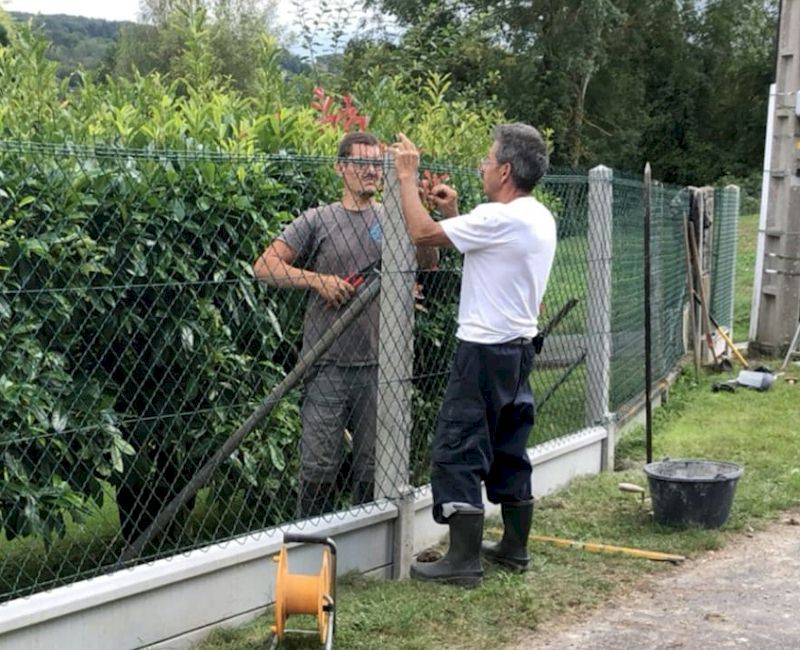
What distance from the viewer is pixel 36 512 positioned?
3.97m

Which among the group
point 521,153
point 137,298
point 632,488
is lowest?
point 632,488

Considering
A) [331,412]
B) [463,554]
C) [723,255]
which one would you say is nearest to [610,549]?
[463,554]

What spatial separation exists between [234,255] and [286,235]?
241mm

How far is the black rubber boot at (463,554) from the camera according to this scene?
15.8 ft

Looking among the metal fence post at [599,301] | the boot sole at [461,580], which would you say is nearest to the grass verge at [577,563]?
the boot sole at [461,580]

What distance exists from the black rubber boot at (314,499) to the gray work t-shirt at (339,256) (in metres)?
0.58

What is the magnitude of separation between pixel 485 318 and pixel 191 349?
1238 mm

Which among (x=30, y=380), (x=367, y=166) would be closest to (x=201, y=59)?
(x=367, y=166)

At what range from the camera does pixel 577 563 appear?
5312 millimetres

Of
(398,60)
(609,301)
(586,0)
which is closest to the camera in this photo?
(609,301)

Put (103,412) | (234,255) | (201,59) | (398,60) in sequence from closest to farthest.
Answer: (103,412) → (234,255) → (201,59) → (398,60)

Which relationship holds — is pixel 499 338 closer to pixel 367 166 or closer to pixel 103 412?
pixel 367 166

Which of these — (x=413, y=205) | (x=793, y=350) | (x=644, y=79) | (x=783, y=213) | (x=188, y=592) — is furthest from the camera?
(x=644, y=79)

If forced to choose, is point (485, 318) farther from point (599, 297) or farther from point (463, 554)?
point (599, 297)
